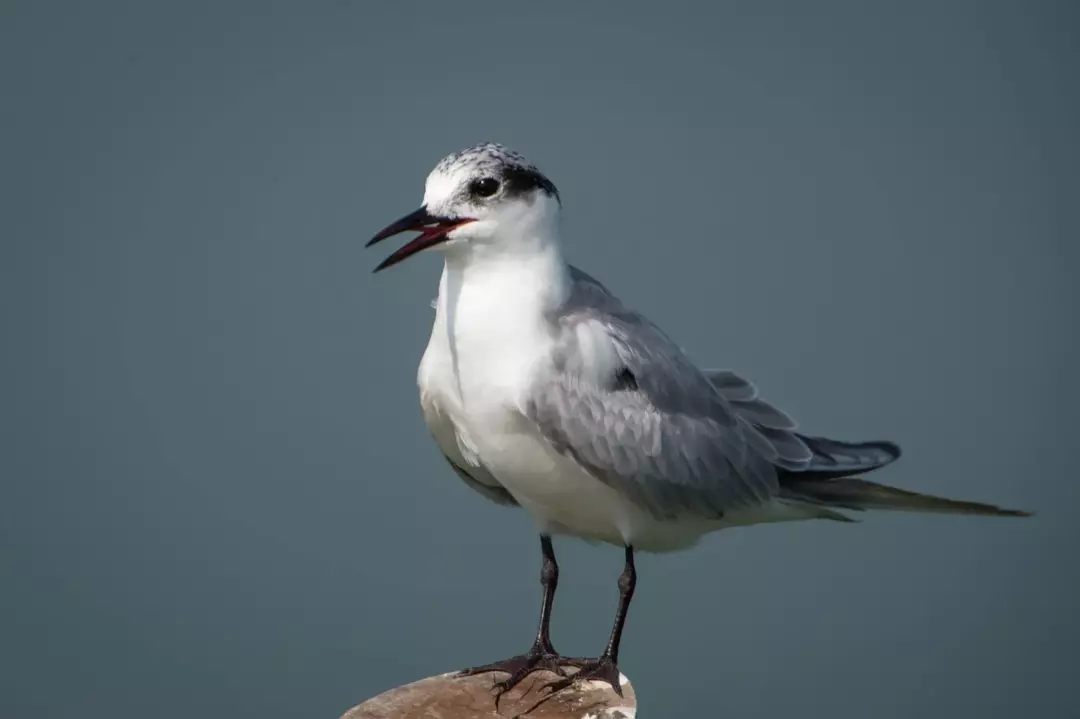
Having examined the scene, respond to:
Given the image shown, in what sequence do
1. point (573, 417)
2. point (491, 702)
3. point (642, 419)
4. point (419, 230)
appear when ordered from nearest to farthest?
point (419, 230) < point (573, 417) < point (642, 419) < point (491, 702)

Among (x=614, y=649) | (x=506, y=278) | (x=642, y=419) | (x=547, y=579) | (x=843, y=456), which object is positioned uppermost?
(x=506, y=278)

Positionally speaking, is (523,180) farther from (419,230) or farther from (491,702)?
(491,702)

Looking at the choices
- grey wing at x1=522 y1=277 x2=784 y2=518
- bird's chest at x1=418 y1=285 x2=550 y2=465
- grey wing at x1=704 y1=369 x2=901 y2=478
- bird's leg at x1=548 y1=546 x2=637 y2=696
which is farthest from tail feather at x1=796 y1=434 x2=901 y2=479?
bird's chest at x1=418 y1=285 x2=550 y2=465

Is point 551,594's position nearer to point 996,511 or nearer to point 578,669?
point 578,669

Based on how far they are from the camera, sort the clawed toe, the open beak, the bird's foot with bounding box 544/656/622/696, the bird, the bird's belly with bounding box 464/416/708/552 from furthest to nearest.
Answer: the clawed toe < the bird's foot with bounding box 544/656/622/696 < the bird's belly with bounding box 464/416/708/552 < the bird < the open beak

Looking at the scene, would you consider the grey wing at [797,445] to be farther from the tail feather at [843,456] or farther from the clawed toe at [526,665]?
the clawed toe at [526,665]

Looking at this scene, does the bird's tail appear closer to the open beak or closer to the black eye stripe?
the black eye stripe

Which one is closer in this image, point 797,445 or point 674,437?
point 674,437

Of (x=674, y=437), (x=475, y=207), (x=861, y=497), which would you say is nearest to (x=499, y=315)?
(x=475, y=207)
